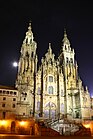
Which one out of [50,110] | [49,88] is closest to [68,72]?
[49,88]

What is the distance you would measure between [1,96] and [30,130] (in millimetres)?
14363

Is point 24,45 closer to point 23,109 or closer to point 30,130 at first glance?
point 23,109

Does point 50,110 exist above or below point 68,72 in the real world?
below

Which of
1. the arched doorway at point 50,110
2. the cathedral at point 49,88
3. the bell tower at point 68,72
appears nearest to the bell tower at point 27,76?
the cathedral at point 49,88

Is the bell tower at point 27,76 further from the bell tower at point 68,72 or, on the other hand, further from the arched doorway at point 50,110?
the bell tower at point 68,72

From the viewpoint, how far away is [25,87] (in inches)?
2141

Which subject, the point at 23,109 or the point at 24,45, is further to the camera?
the point at 24,45

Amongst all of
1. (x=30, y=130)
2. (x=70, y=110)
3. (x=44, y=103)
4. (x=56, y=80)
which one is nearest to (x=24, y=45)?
(x=56, y=80)

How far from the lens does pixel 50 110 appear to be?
58.1 metres

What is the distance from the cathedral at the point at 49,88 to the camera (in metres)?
55.5

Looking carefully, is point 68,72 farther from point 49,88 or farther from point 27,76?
point 27,76

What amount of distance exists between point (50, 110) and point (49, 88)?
776cm

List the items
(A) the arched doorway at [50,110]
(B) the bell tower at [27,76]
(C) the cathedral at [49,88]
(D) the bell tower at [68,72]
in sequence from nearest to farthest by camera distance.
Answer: (B) the bell tower at [27,76], (C) the cathedral at [49,88], (A) the arched doorway at [50,110], (D) the bell tower at [68,72]

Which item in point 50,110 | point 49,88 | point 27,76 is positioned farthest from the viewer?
point 49,88
